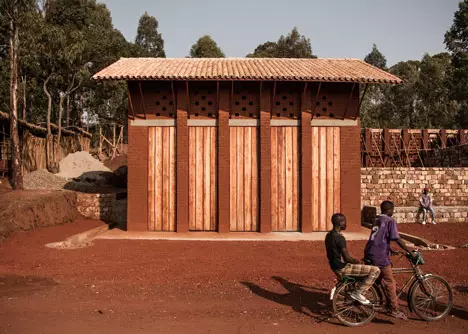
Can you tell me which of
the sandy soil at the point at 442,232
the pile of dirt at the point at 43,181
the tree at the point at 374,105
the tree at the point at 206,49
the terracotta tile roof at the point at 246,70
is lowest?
the sandy soil at the point at 442,232

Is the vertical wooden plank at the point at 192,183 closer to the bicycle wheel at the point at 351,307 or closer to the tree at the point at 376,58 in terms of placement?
the bicycle wheel at the point at 351,307

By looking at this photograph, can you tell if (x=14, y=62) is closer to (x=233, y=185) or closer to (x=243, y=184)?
(x=233, y=185)

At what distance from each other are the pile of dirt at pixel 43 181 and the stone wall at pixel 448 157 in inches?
836

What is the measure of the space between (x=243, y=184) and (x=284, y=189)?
4.69ft

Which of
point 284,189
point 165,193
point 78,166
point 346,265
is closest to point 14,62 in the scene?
point 78,166

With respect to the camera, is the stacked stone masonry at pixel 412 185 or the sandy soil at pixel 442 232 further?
the stacked stone masonry at pixel 412 185

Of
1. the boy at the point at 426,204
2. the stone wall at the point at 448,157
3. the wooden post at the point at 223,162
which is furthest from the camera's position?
the stone wall at the point at 448,157

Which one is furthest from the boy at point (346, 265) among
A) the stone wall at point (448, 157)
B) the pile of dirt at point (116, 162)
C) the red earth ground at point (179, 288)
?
the pile of dirt at point (116, 162)

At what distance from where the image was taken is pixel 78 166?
88.4ft

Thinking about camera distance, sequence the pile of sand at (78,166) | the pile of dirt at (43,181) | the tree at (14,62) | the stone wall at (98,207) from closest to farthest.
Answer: the stone wall at (98,207)
the tree at (14,62)
the pile of dirt at (43,181)
the pile of sand at (78,166)

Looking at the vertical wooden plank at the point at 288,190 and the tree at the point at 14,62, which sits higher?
the tree at the point at 14,62

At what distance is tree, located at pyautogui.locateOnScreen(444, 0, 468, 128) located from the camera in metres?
35.3

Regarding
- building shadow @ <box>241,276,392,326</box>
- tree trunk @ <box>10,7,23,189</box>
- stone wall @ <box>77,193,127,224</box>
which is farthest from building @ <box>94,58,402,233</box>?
tree trunk @ <box>10,7,23,189</box>

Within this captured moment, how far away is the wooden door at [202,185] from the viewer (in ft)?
47.8
